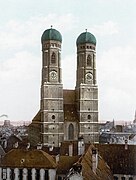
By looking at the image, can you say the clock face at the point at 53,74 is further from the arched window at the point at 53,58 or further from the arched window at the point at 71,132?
the arched window at the point at 71,132

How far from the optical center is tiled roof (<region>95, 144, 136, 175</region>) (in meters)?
11.2

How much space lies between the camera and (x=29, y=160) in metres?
11.1

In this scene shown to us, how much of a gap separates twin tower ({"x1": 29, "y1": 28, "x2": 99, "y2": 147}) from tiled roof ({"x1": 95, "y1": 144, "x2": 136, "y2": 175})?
21.4ft

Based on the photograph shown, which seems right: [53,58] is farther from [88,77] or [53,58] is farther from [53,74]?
[88,77]

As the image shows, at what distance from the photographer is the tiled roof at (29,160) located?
10.9m

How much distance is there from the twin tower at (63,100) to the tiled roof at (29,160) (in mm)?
6940

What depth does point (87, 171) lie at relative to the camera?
385 inches

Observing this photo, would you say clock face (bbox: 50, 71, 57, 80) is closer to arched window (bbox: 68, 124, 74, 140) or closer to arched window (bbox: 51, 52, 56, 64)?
arched window (bbox: 51, 52, 56, 64)

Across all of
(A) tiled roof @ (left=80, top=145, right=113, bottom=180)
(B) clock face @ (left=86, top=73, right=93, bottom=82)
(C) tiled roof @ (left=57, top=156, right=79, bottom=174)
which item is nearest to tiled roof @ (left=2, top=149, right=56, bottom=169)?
(C) tiled roof @ (left=57, top=156, right=79, bottom=174)

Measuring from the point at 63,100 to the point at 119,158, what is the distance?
26.6 feet

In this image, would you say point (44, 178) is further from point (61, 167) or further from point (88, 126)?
point (88, 126)

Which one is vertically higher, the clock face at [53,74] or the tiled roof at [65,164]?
the clock face at [53,74]

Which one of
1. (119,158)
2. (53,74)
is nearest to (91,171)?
(119,158)

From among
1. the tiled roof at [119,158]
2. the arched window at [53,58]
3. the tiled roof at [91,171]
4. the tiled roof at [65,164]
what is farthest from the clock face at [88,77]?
the tiled roof at [65,164]
